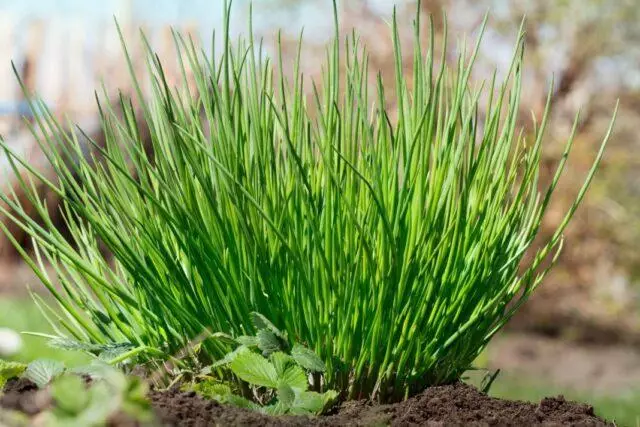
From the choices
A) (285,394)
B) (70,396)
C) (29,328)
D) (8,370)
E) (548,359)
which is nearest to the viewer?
(70,396)

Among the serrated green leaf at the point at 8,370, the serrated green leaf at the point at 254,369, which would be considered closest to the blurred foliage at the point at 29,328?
the serrated green leaf at the point at 8,370

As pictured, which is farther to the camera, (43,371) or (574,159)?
(574,159)

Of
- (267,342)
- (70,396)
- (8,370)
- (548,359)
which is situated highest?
(70,396)

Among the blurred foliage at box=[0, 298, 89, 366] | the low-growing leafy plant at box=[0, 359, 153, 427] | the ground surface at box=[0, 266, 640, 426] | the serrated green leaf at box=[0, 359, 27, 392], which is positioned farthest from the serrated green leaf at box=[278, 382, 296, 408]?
the ground surface at box=[0, 266, 640, 426]

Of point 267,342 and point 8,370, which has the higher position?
point 267,342

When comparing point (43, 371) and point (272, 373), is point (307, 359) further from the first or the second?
point (43, 371)

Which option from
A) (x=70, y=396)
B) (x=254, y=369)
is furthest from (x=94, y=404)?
(x=254, y=369)

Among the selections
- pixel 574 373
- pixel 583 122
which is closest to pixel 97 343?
pixel 574 373

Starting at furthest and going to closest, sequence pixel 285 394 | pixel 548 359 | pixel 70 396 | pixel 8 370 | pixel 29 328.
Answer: pixel 548 359
pixel 29 328
pixel 8 370
pixel 285 394
pixel 70 396
